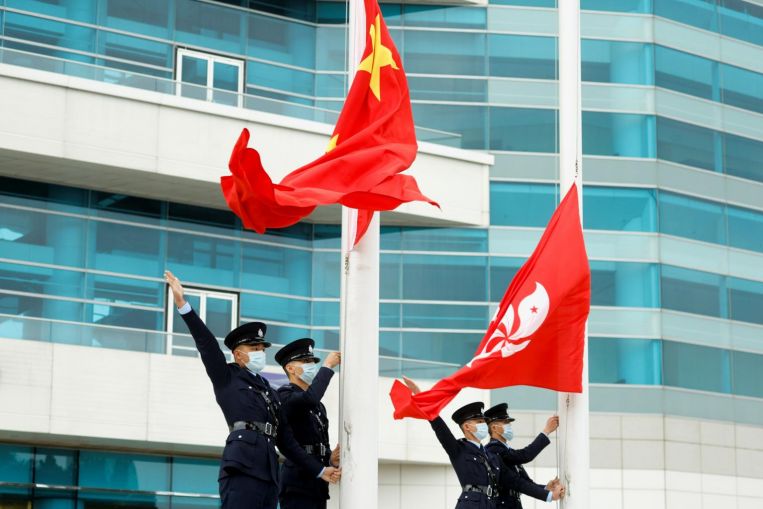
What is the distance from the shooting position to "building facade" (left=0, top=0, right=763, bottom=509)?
2147 cm

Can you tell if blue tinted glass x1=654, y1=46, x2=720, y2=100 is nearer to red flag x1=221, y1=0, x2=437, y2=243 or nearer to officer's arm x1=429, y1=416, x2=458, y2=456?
officer's arm x1=429, y1=416, x2=458, y2=456

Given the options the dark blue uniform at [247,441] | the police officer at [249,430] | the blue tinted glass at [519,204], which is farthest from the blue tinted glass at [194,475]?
the dark blue uniform at [247,441]

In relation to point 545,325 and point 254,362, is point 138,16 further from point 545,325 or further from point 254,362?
point 254,362

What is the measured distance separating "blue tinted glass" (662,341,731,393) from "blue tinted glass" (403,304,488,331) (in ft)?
10.0

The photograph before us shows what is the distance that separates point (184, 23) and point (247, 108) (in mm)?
2330

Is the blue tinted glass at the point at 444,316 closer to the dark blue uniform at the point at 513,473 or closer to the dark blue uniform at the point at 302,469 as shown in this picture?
the dark blue uniform at the point at 513,473

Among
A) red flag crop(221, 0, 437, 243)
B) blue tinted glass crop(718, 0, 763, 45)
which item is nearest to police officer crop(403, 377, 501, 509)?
red flag crop(221, 0, 437, 243)

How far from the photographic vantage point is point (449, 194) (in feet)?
80.3

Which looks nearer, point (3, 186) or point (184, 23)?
point (3, 186)

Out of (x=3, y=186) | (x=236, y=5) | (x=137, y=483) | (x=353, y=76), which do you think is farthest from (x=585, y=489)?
(x=236, y=5)

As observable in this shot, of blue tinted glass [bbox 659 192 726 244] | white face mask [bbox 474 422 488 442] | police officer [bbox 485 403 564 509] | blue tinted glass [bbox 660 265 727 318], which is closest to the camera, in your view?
white face mask [bbox 474 422 488 442]

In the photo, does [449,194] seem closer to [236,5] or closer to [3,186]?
[236,5]

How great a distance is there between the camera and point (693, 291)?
2567 centimetres

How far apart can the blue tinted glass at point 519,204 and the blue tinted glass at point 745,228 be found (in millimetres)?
3337
